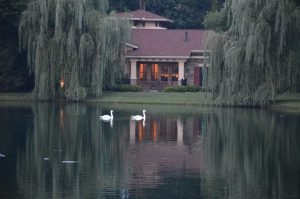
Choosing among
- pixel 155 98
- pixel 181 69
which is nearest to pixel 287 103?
pixel 155 98

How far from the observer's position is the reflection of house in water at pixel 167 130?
32656mm

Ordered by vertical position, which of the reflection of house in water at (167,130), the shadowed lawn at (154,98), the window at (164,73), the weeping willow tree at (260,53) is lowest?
the shadowed lawn at (154,98)

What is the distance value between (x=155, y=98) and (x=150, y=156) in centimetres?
3141

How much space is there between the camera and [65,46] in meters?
55.8

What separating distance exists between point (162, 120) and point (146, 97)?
641 inches

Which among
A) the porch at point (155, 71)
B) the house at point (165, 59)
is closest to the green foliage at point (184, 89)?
the house at point (165, 59)

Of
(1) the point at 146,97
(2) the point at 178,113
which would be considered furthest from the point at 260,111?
(1) the point at 146,97

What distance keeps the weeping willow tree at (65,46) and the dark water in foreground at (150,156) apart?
1089 centimetres

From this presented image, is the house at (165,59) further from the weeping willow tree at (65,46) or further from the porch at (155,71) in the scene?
the weeping willow tree at (65,46)

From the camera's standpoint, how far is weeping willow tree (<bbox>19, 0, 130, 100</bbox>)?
55469 millimetres

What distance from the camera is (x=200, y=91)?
202 ft

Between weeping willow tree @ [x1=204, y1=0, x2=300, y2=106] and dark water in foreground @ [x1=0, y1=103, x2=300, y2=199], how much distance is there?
466cm

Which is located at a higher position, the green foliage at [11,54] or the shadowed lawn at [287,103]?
the green foliage at [11,54]

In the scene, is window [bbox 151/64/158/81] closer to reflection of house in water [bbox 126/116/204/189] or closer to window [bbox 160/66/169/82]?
window [bbox 160/66/169/82]
